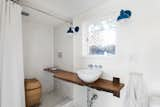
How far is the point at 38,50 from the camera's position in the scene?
2.80 meters

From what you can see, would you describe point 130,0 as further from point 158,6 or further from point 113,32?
point 113,32

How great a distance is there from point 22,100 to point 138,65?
78.4 inches

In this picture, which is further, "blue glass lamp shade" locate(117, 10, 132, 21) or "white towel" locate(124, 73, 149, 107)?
"blue glass lamp shade" locate(117, 10, 132, 21)

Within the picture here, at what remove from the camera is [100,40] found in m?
2.06

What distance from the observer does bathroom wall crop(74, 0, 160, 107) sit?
54.2 inches

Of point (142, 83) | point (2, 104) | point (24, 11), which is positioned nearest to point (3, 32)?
point (24, 11)

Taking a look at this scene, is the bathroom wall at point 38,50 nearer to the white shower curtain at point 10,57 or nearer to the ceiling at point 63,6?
the ceiling at point 63,6

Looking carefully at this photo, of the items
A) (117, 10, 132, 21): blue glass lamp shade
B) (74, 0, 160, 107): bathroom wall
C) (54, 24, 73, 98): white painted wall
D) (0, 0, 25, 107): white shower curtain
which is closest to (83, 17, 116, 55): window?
(74, 0, 160, 107): bathroom wall

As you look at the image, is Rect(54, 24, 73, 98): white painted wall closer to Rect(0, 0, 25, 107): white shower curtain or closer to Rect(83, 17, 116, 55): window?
Rect(83, 17, 116, 55): window

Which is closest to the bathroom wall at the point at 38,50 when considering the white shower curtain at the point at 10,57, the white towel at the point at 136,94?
the white shower curtain at the point at 10,57

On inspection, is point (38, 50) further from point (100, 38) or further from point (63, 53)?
point (100, 38)

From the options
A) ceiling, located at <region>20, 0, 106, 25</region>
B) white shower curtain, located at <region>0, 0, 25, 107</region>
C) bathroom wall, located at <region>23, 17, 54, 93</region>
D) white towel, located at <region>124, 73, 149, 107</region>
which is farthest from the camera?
bathroom wall, located at <region>23, 17, 54, 93</region>

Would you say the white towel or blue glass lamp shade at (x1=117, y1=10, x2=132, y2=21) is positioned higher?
blue glass lamp shade at (x1=117, y1=10, x2=132, y2=21)

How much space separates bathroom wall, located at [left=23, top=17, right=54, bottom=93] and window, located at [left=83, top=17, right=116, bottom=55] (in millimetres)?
1345
